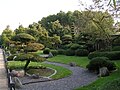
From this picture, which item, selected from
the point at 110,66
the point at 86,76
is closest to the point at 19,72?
the point at 86,76

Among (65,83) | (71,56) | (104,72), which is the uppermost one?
(104,72)

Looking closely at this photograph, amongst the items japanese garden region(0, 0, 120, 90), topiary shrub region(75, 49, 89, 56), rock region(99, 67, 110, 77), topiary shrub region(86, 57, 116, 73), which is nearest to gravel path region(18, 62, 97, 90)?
japanese garden region(0, 0, 120, 90)

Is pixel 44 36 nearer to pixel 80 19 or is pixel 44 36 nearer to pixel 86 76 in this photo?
pixel 80 19

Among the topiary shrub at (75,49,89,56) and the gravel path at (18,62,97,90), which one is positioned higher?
the topiary shrub at (75,49,89,56)

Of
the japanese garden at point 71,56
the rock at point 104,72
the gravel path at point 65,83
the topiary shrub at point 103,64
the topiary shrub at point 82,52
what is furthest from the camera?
the topiary shrub at point 82,52

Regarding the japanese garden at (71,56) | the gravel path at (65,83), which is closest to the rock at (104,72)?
the japanese garden at (71,56)

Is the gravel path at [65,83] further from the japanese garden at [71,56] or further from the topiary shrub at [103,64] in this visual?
the topiary shrub at [103,64]

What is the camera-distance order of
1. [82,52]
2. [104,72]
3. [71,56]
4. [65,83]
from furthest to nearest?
[71,56] < [82,52] < [104,72] < [65,83]

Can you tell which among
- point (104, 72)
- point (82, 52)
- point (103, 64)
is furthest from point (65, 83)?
point (82, 52)

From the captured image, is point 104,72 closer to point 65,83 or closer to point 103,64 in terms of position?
point 103,64

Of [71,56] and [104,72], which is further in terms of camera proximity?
[71,56]

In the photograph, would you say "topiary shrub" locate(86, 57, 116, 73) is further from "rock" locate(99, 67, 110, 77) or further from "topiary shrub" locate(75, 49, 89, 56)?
"topiary shrub" locate(75, 49, 89, 56)

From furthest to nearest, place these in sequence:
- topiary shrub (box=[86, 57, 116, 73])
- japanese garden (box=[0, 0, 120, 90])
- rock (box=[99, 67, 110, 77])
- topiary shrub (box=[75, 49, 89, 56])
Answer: topiary shrub (box=[75, 49, 89, 56])
topiary shrub (box=[86, 57, 116, 73])
rock (box=[99, 67, 110, 77])
japanese garden (box=[0, 0, 120, 90])

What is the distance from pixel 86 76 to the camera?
17.3 metres
